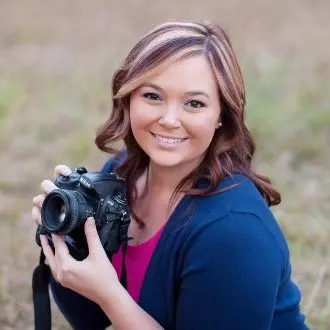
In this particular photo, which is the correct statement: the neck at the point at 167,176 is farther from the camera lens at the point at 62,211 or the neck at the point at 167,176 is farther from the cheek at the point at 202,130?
the camera lens at the point at 62,211

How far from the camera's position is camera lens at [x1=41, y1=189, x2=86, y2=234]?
5.50 feet

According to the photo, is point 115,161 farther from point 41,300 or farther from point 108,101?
point 108,101

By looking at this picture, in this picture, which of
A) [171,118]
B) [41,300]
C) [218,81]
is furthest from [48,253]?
[218,81]

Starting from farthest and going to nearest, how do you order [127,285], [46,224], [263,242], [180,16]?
1. [180,16]
2. [127,285]
3. [46,224]
4. [263,242]

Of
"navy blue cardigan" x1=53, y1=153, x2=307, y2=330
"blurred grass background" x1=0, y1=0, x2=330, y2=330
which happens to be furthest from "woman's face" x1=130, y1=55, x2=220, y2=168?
"blurred grass background" x1=0, y1=0, x2=330, y2=330

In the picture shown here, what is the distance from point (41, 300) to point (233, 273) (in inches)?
27.7

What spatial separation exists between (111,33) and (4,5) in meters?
1.27

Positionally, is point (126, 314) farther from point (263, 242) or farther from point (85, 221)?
point (263, 242)

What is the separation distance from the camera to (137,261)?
186 centimetres

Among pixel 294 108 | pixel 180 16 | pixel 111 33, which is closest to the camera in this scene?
pixel 294 108

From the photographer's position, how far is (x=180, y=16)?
7.38 metres

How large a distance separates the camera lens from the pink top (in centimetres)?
20

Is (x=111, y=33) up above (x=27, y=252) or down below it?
above

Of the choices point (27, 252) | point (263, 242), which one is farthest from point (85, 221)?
point (27, 252)
